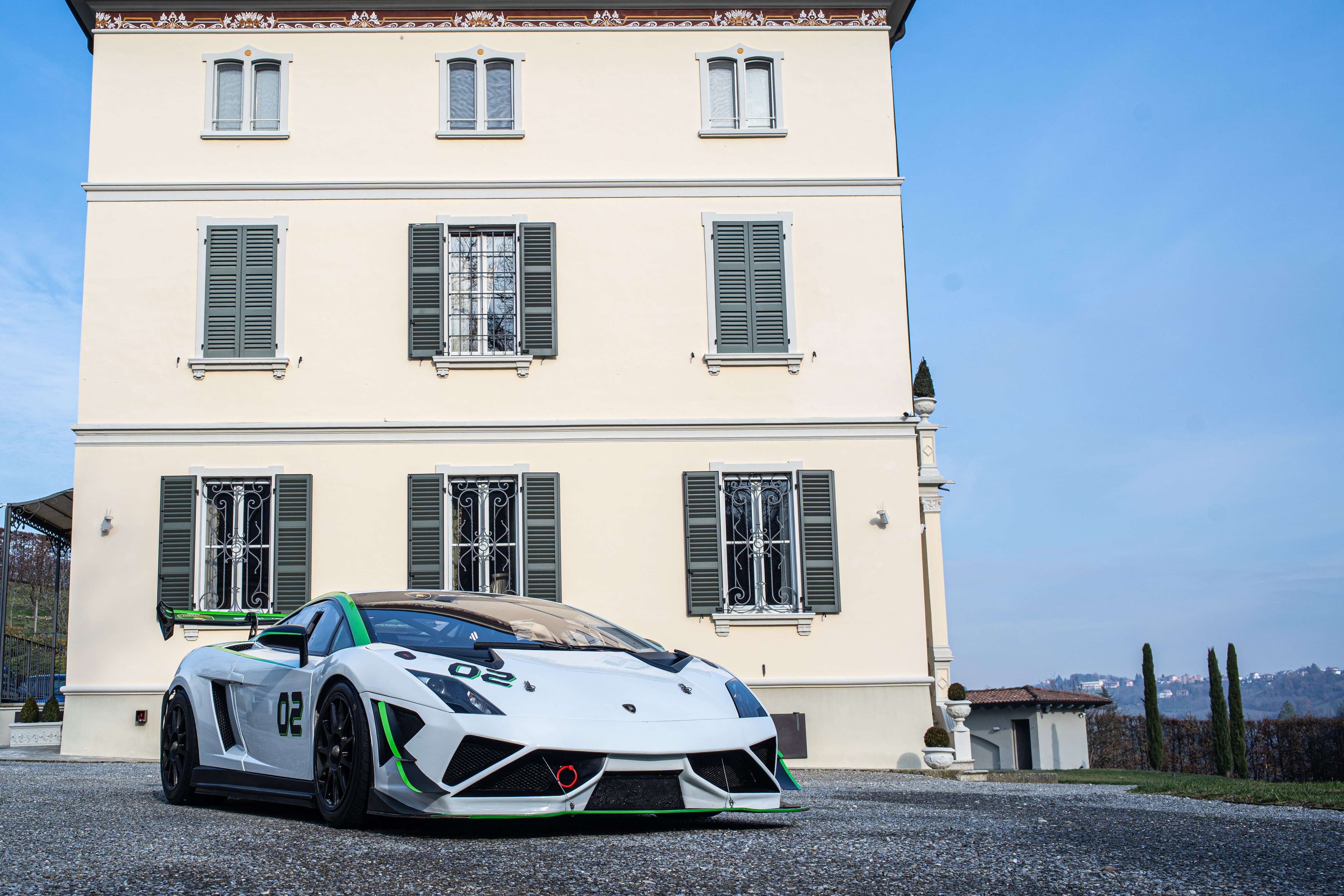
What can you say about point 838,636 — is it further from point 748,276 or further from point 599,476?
point 748,276

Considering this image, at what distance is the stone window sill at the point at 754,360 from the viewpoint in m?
13.7

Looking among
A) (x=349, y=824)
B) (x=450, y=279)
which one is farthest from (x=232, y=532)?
(x=349, y=824)

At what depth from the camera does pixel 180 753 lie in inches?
247

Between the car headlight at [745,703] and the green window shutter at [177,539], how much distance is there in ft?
30.4

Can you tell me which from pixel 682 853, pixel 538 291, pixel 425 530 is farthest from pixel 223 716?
pixel 538 291

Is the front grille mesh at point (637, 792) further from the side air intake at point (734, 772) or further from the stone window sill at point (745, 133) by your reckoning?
the stone window sill at point (745, 133)

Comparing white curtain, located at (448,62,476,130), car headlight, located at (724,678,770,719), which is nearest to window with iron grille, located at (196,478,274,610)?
white curtain, located at (448,62,476,130)

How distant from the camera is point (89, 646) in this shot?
1288cm

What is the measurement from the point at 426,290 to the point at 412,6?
3550 mm

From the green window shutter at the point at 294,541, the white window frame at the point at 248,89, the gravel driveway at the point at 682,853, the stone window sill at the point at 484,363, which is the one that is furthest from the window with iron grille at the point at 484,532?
the gravel driveway at the point at 682,853

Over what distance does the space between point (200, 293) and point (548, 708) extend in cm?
1058

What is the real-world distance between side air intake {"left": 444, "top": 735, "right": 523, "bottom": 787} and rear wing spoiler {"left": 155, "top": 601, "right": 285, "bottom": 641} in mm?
8364

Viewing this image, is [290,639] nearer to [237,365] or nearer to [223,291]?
[237,365]

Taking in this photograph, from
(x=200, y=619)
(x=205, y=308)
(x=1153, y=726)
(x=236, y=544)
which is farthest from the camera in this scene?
(x=1153, y=726)
